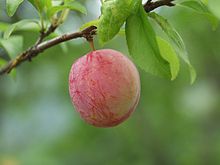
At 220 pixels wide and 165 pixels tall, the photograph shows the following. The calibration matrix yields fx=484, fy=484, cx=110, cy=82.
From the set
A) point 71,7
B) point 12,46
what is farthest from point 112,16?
point 12,46

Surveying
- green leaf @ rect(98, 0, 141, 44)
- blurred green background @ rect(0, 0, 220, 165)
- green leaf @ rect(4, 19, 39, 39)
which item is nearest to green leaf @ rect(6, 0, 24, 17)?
green leaf @ rect(4, 19, 39, 39)

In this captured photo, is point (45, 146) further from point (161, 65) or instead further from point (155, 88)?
point (161, 65)

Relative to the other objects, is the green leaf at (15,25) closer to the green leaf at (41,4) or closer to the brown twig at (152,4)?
the green leaf at (41,4)

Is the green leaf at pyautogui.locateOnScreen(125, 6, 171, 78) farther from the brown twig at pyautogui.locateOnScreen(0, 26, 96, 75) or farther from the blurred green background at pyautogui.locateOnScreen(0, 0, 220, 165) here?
the blurred green background at pyautogui.locateOnScreen(0, 0, 220, 165)

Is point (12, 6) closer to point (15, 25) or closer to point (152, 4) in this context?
point (15, 25)

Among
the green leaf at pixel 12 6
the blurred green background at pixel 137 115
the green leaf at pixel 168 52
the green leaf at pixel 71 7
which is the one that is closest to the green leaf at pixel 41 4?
the green leaf at pixel 71 7
